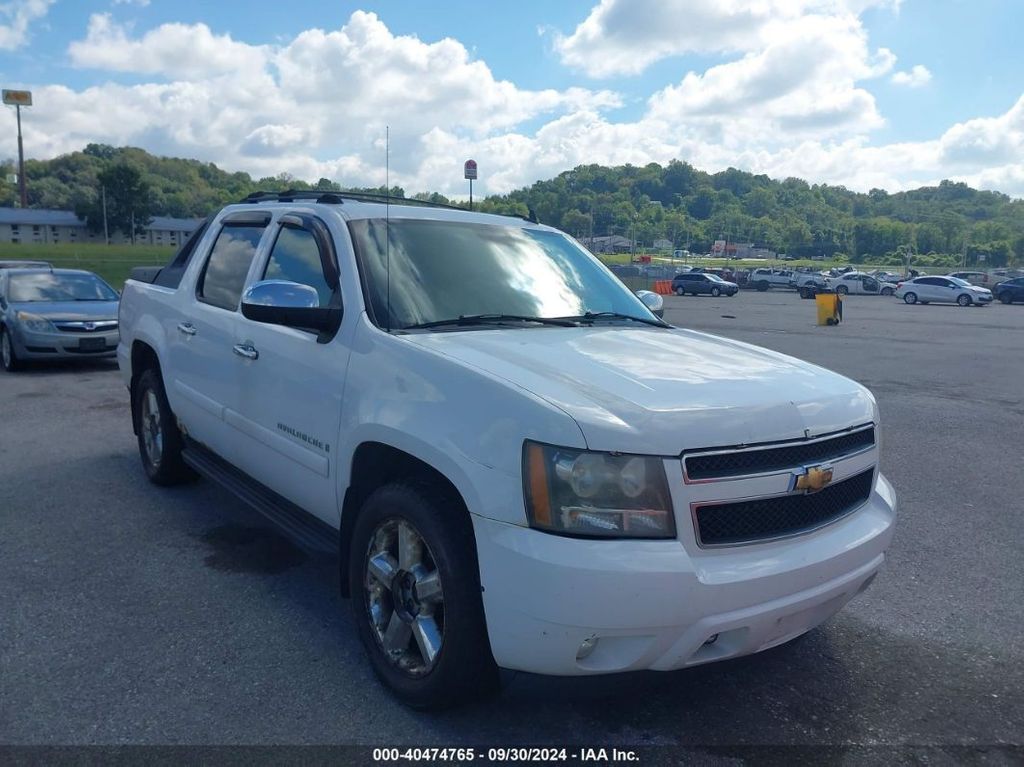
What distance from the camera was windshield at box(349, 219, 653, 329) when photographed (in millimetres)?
3590

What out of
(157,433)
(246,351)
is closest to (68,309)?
(157,433)

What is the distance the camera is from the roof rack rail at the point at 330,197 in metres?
4.31

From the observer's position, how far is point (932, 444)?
7844 millimetres

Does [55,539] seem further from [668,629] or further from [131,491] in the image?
[668,629]

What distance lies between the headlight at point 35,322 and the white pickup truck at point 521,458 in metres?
8.52

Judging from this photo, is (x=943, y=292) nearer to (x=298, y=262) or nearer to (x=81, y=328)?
A: (x=81, y=328)

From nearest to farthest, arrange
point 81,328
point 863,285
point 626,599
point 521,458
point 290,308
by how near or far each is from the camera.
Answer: point 626,599 → point 521,458 → point 290,308 → point 81,328 → point 863,285

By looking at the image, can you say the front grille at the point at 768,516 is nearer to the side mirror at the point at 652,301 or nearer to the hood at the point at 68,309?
the side mirror at the point at 652,301

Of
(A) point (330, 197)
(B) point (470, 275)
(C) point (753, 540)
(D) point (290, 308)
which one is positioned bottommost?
(C) point (753, 540)

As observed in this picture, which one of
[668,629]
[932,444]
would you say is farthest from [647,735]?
[932,444]

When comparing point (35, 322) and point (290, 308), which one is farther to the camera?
point (35, 322)

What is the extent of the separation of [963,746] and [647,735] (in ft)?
3.70

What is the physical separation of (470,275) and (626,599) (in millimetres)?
1932

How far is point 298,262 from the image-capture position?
4.10 meters
